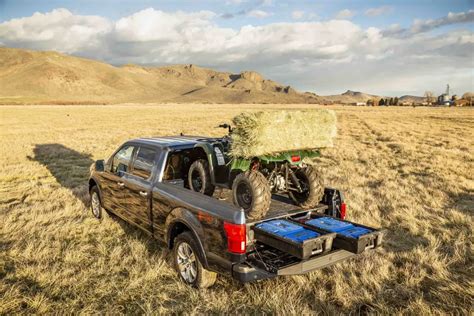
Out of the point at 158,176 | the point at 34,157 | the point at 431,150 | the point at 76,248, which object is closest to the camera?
the point at 158,176

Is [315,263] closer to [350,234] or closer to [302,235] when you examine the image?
[302,235]

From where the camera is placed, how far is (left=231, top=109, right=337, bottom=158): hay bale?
4941 mm

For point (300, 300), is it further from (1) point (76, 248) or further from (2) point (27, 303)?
(1) point (76, 248)

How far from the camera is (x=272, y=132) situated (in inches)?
199

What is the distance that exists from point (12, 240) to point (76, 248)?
128 cm

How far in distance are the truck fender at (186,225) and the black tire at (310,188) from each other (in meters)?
1.64

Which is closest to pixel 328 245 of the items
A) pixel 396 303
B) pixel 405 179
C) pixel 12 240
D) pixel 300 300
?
pixel 300 300

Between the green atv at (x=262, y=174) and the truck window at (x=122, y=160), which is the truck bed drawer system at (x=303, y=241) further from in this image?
the truck window at (x=122, y=160)

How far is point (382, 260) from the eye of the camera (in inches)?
219

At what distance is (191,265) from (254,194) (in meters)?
1.22

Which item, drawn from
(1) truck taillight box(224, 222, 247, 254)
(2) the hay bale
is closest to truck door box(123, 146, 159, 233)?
(2) the hay bale

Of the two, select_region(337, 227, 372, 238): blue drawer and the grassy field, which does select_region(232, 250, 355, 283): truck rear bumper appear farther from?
the grassy field

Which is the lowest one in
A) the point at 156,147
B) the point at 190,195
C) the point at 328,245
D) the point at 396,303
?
the point at 396,303

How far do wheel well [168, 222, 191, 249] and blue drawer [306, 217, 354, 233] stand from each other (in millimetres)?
1566
